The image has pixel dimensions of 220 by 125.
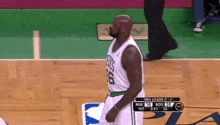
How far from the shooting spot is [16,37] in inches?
301

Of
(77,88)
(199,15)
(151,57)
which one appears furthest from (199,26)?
(77,88)

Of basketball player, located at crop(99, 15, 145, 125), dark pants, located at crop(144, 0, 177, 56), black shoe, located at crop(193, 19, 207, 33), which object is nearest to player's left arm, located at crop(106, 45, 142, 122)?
basketball player, located at crop(99, 15, 145, 125)

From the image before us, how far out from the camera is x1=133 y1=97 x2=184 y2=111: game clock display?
3871mm

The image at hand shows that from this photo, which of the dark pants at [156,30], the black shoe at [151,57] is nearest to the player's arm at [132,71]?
the dark pants at [156,30]

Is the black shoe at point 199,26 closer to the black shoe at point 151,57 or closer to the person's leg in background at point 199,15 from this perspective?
the person's leg in background at point 199,15

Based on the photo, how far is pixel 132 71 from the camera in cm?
388

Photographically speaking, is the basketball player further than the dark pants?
No

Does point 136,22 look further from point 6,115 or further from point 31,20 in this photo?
point 6,115

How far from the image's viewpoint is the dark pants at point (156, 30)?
6.49 metres

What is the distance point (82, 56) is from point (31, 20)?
5.20 feet

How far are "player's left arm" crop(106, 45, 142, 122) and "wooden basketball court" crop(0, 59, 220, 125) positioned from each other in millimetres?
1578

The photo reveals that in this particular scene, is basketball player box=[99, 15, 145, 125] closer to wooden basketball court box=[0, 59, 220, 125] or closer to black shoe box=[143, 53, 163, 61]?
wooden basketball court box=[0, 59, 220, 125]

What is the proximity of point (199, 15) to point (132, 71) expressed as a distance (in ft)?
14.0

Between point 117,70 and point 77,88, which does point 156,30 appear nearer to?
point 77,88
